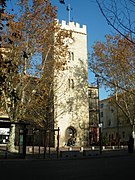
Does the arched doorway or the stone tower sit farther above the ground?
Answer: the stone tower

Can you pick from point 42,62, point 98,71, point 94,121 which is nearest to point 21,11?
point 42,62

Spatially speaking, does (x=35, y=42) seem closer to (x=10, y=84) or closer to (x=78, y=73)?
(x=10, y=84)

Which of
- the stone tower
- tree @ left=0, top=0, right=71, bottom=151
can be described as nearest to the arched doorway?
the stone tower

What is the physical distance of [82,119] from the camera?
1753 inches

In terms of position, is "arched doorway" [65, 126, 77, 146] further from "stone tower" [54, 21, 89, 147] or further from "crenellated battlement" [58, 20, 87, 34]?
"crenellated battlement" [58, 20, 87, 34]

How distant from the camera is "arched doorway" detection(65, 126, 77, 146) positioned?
4243 centimetres

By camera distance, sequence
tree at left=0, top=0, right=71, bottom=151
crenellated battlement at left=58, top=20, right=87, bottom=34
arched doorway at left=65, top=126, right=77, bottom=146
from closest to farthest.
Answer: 1. tree at left=0, top=0, right=71, bottom=151
2. arched doorway at left=65, top=126, right=77, bottom=146
3. crenellated battlement at left=58, top=20, right=87, bottom=34

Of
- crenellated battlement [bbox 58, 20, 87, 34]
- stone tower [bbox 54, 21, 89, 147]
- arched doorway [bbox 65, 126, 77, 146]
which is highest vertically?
crenellated battlement [bbox 58, 20, 87, 34]

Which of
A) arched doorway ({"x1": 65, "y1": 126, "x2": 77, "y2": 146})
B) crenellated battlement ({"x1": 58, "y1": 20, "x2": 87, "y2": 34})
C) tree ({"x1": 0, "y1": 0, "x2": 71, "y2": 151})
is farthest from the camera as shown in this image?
crenellated battlement ({"x1": 58, "y1": 20, "x2": 87, "y2": 34})

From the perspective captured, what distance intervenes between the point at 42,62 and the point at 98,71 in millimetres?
11339

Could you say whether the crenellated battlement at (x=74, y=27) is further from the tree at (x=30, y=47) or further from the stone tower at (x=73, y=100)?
the tree at (x=30, y=47)

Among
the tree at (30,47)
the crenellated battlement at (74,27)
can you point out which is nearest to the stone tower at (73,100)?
the crenellated battlement at (74,27)

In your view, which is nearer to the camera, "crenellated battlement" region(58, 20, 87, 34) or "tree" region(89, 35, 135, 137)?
"tree" region(89, 35, 135, 137)

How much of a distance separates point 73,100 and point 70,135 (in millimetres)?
5729
